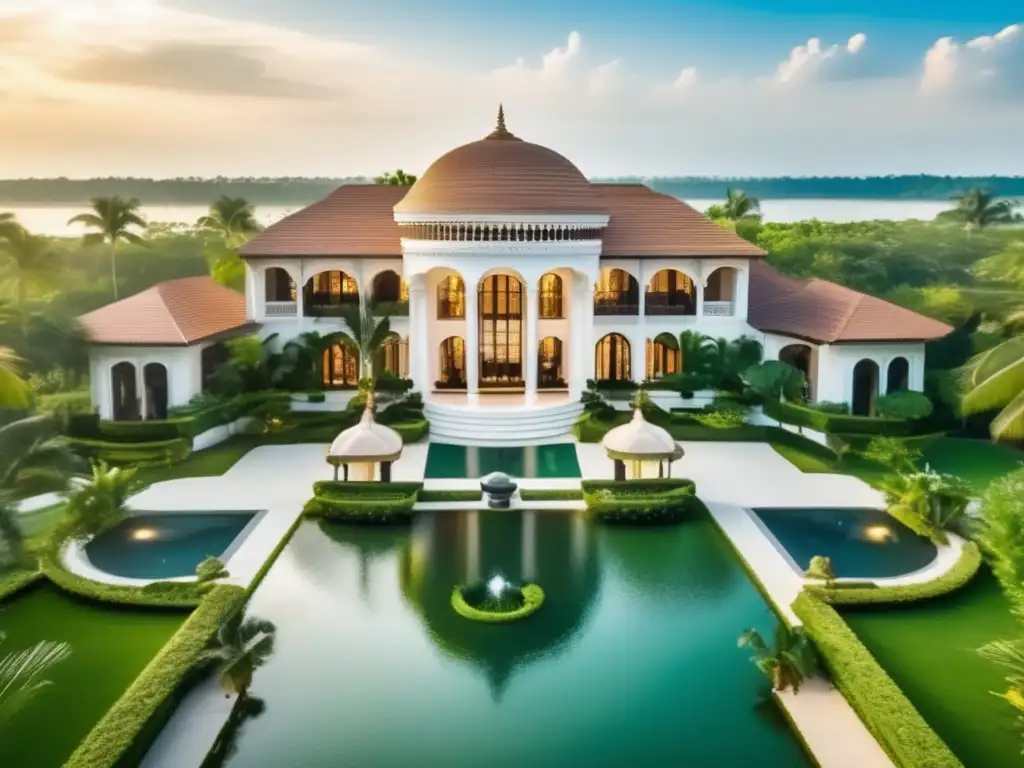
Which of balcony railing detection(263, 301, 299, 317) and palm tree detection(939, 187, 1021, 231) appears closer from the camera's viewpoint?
balcony railing detection(263, 301, 299, 317)

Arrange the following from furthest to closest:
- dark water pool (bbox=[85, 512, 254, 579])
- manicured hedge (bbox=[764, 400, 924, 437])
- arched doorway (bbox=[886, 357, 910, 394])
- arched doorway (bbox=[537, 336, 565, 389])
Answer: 1. arched doorway (bbox=[537, 336, 565, 389])
2. arched doorway (bbox=[886, 357, 910, 394])
3. manicured hedge (bbox=[764, 400, 924, 437])
4. dark water pool (bbox=[85, 512, 254, 579])

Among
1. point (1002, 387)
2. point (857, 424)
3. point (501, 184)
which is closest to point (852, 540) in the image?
point (1002, 387)

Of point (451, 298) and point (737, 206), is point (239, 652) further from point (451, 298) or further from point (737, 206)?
point (737, 206)

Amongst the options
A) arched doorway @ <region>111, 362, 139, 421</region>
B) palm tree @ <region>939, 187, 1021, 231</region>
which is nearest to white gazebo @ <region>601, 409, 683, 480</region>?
arched doorway @ <region>111, 362, 139, 421</region>

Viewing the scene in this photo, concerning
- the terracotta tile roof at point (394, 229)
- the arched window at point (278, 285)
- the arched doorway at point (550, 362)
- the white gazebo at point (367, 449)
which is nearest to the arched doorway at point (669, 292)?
the terracotta tile roof at point (394, 229)

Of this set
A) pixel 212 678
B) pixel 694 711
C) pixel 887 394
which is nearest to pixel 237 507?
pixel 212 678

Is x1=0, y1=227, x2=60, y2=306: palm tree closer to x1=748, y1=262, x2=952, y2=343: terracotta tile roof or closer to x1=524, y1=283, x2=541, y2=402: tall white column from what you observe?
x1=524, y1=283, x2=541, y2=402: tall white column

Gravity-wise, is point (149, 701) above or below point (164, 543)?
below
